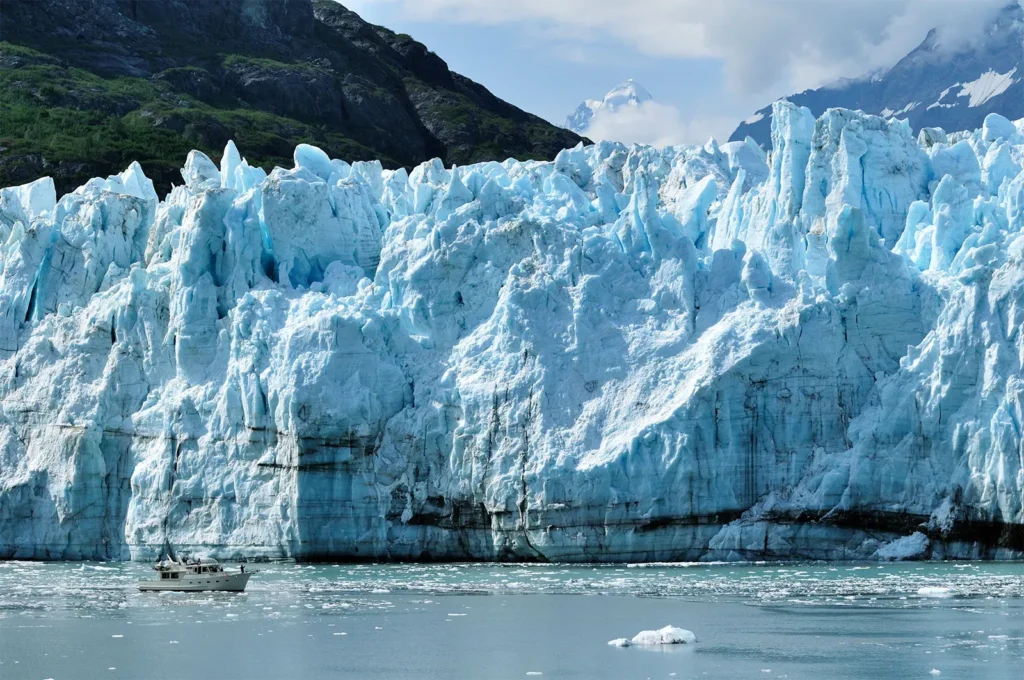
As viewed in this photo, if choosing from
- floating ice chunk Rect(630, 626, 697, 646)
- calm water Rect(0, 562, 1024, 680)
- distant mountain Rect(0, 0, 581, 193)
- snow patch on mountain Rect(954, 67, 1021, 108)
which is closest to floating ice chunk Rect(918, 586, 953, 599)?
calm water Rect(0, 562, 1024, 680)

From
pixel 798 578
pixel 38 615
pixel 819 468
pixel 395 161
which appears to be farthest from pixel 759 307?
pixel 395 161

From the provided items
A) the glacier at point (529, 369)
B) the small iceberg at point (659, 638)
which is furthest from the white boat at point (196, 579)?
the small iceberg at point (659, 638)

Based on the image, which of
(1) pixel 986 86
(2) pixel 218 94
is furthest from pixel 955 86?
(2) pixel 218 94

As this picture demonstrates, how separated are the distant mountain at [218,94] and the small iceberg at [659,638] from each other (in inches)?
1798

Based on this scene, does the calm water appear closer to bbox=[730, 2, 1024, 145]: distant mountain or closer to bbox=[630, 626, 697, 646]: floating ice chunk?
bbox=[630, 626, 697, 646]: floating ice chunk

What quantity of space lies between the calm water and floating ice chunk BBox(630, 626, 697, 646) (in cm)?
31

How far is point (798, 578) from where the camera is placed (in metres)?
26.0

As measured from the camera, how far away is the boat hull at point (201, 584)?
26.7 metres

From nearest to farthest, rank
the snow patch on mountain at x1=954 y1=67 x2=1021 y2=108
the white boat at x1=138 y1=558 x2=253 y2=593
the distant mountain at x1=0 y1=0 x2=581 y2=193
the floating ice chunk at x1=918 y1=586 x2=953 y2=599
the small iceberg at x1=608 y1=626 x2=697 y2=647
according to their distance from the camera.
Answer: the small iceberg at x1=608 y1=626 x2=697 y2=647, the floating ice chunk at x1=918 y1=586 x2=953 y2=599, the white boat at x1=138 y1=558 x2=253 y2=593, the distant mountain at x1=0 y1=0 x2=581 y2=193, the snow patch on mountain at x1=954 y1=67 x2=1021 y2=108

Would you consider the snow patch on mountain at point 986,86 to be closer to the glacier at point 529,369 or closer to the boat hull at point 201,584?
the glacier at point 529,369

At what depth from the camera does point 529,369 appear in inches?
1190

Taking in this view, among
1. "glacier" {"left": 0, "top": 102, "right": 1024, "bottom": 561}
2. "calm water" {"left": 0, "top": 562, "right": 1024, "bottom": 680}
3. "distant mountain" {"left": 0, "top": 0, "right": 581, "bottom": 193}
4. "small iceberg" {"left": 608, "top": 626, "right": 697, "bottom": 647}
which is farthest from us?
"distant mountain" {"left": 0, "top": 0, "right": 581, "bottom": 193}

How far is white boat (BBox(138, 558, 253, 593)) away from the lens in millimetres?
26672

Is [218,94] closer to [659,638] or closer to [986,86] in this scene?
[986,86]
